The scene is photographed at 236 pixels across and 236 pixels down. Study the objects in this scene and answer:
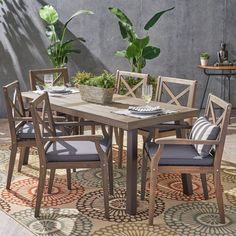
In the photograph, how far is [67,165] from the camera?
10.3 feet

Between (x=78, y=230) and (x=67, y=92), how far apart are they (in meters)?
1.61

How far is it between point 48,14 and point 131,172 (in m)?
3.44

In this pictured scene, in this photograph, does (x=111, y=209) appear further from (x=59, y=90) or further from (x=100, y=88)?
(x=59, y=90)

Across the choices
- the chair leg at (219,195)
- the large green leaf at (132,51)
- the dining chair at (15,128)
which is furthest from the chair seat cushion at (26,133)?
the large green leaf at (132,51)

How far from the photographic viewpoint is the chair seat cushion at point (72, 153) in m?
3.13

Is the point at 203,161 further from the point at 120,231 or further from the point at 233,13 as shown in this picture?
the point at 233,13

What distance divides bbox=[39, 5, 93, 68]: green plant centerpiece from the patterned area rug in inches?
94.7

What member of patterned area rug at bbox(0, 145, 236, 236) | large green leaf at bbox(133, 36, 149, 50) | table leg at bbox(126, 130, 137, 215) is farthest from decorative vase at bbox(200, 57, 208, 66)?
table leg at bbox(126, 130, 137, 215)

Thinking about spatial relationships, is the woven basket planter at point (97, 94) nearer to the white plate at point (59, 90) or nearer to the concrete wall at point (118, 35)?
the white plate at point (59, 90)

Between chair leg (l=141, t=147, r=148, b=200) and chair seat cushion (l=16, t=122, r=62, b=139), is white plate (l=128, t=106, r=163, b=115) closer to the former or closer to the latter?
chair leg (l=141, t=147, r=148, b=200)

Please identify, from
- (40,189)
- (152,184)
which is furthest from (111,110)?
(40,189)

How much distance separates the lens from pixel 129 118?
3182mm

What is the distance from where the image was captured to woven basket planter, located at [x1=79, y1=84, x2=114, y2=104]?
3688mm

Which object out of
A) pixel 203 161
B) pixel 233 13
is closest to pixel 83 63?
pixel 233 13
